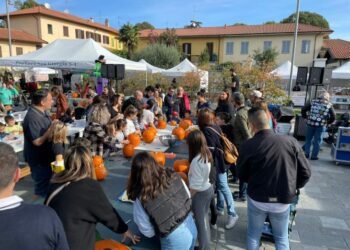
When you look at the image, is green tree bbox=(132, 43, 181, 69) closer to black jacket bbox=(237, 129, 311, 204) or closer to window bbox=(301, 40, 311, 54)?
window bbox=(301, 40, 311, 54)

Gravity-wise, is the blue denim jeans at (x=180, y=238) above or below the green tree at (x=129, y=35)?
below

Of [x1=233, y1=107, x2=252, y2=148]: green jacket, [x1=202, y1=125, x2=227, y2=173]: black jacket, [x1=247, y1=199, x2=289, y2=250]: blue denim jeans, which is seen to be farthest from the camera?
[x1=233, y1=107, x2=252, y2=148]: green jacket

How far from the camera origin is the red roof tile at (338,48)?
31.8m

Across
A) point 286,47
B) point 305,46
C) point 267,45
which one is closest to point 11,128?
point 267,45

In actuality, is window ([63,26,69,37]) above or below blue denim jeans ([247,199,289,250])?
above

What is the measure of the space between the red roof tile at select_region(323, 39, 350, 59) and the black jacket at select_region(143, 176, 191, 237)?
36.3 m

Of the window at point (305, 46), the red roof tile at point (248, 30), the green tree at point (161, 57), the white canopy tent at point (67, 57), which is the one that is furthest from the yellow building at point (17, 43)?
the window at point (305, 46)

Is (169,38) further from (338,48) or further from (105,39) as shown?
(338,48)

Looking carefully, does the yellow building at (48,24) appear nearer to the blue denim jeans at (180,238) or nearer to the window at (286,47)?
the window at (286,47)

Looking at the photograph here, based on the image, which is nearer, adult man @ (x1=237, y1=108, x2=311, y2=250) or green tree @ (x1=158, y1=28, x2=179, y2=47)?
adult man @ (x1=237, y1=108, x2=311, y2=250)

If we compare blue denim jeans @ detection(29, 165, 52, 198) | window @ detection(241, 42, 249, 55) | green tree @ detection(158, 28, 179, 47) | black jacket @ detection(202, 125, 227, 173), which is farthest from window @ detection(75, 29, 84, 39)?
black jacket @ detection(202, 125, 227, 173)

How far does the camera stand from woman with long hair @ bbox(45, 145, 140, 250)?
1754mm

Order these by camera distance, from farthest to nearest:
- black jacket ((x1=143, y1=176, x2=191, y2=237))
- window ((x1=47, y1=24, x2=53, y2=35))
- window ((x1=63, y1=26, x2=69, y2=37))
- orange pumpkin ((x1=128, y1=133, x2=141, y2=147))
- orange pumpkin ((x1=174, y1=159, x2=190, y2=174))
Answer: window ((x1=63, y1=26, x2=69, y2=37)) → window ((x1=47, y1=24, x2=53, y2=35)) → orange pumpkin ((x1=128, y1=133, x2=141, y2=147)) → orange pumpkin ((x1=174, y1=159, x2=190, y2=174)) → black jacket ((x1=143, y1=176, x2=191, y2=237))

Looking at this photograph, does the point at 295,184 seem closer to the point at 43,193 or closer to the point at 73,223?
the point at 73,223
